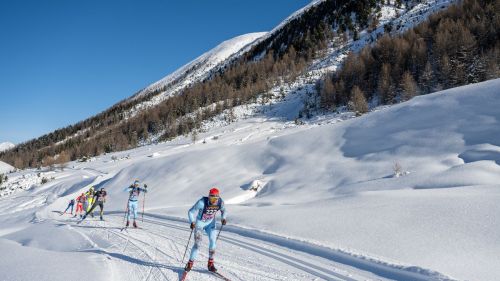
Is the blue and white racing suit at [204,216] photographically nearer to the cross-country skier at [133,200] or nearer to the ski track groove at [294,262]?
the ski track groove at [294,262]

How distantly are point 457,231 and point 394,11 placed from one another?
90.1 m

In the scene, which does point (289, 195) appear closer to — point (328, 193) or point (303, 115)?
point (328, 193)

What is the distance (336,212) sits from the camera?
11.0m

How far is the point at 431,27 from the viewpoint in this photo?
56.3 metres

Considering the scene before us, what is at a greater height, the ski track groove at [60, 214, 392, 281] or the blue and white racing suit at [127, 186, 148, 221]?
the blue and white racing suit at [127, 186, 148, 221]

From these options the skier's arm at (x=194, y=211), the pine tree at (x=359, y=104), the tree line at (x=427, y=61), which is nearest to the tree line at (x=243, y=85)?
the tree line at (x=427, y=61)

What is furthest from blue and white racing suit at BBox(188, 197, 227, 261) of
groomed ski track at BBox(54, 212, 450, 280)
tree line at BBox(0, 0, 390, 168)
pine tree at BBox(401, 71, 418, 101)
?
tree line at BBox(0, 0, 390, 168)

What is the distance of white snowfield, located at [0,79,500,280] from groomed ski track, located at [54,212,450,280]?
29 millimetres

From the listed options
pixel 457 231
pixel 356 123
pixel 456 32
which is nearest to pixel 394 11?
pixel 456 32

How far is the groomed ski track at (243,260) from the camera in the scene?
6809 millimetres

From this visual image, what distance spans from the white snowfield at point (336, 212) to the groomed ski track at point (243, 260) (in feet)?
0.09

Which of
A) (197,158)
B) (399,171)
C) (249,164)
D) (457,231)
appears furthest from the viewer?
(197,158)

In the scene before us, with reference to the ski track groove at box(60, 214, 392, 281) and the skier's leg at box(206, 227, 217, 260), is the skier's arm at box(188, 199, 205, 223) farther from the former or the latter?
the ski track groove at box(60, 214, 392, 281)

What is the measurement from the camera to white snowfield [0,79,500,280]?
710 centimetres
